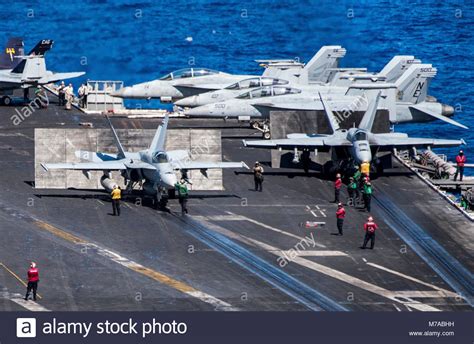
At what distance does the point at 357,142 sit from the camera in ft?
291

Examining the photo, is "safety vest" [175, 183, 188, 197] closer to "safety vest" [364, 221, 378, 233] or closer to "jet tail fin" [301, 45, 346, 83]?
"safety vest" [364, 221, 378, 233]

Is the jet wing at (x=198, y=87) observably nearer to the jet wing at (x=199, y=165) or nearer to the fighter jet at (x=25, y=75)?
the fighter jet at (x=25, y=75)

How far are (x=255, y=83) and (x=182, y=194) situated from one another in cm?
2802

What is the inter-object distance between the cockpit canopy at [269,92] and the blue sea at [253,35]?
2445 cm

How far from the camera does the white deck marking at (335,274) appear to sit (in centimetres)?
6794

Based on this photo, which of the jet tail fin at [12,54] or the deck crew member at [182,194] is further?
the jet tail fin at [12,54]

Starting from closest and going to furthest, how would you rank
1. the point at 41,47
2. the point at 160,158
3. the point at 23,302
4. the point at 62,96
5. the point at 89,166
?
the point at 23,302, the point at 160,158, the point at 89,166, the point at 62,96, the point at 41,47

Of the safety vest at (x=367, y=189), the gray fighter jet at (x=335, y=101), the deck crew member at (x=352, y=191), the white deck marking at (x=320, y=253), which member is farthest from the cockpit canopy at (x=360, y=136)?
the white deck marking at (x=320, y=253)

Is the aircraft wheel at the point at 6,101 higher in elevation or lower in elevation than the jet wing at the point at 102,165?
lower

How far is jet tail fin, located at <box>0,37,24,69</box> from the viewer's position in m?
120

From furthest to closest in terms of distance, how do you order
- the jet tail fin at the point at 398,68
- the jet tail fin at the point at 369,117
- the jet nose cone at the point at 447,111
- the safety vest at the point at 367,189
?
the jet tail fin at the point at 398,68
the jet nose cone at the point at 447,111
the jet tail fin at the point at 369,117
the safety vest at the point at 367,189

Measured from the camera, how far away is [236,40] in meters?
179

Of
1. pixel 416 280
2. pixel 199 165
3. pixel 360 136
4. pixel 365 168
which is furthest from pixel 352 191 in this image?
pixel 416 280

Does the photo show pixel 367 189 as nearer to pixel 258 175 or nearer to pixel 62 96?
pixel 258 175
